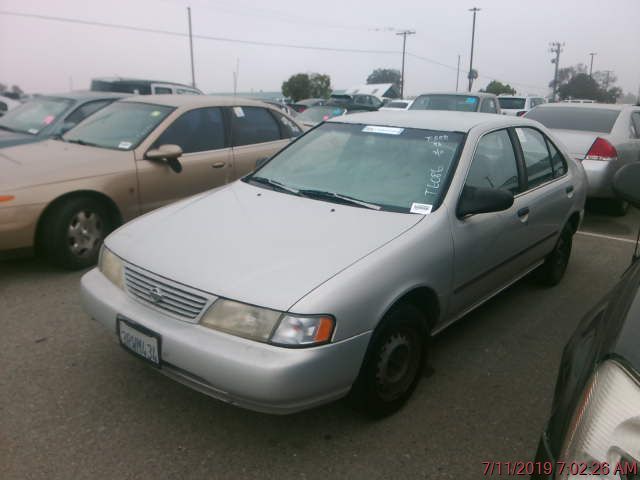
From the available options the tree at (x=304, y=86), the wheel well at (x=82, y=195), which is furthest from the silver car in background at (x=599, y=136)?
the tree at (x=304, y=86)

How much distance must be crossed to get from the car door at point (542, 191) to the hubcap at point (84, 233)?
3.51 meters

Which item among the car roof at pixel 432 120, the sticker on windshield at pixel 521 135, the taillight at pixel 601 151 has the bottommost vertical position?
the taillight at pixel 601 151

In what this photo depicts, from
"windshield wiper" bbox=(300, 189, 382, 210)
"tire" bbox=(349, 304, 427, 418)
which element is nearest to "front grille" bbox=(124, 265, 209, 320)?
"tire" bbox=(349, 304, 427, 418)

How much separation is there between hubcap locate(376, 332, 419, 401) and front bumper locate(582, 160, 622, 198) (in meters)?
5.16

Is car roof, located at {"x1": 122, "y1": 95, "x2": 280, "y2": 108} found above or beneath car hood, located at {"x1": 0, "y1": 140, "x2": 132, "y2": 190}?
above

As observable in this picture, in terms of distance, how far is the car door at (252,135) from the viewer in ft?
19.1

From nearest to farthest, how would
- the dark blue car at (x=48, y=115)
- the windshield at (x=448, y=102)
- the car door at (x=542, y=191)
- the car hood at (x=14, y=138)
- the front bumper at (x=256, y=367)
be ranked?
1. the front bumper at (x=256, y=367)
2. the car door at (x=542, y=191)
3. the car hood at (x=14, y=138)
4. the dark blue car at (x=48, y=115)
5. the windshield at (x=448, y=102)

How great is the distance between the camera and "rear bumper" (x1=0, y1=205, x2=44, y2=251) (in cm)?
414

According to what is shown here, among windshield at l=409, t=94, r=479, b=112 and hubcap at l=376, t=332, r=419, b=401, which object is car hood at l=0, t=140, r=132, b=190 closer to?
hubcap at l=376, t=332, r=419, b=401

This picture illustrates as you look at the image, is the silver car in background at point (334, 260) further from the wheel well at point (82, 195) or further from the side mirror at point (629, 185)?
the wheel well at point (82, 195)

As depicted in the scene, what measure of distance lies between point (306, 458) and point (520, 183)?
7.80 feet

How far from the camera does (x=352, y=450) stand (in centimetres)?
253

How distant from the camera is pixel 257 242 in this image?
271 centimetres

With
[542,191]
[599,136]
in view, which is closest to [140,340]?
[542,191]
